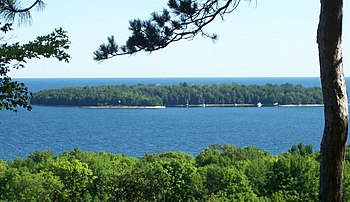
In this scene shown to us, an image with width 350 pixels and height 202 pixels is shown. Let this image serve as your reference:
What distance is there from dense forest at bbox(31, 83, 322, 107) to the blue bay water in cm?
1095

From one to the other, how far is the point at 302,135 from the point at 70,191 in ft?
118

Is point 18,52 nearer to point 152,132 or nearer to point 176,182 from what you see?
point 176,182

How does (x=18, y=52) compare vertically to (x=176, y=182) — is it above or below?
above

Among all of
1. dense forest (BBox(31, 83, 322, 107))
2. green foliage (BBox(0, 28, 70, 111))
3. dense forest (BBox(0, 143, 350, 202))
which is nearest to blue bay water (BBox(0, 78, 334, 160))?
dense forest (BBox(31, 83, 322, 107))

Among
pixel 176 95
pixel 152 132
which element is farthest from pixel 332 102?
pixel 176 95

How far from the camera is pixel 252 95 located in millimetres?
95688

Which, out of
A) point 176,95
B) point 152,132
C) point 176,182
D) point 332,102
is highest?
point 332,102

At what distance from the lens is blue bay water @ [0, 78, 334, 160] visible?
44.1 m

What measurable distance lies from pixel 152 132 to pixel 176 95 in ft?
134

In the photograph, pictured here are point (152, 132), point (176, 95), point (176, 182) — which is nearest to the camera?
point (176, 182)

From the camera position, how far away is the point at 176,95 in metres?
95.3

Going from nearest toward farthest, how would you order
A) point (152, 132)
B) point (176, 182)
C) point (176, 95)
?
point (176, 182)
point (152, 132)
point (176, 95)

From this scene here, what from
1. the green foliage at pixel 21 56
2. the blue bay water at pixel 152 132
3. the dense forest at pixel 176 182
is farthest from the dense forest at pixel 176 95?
the green foliage at pixel 21 56

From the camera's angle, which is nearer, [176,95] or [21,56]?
[21,56]
